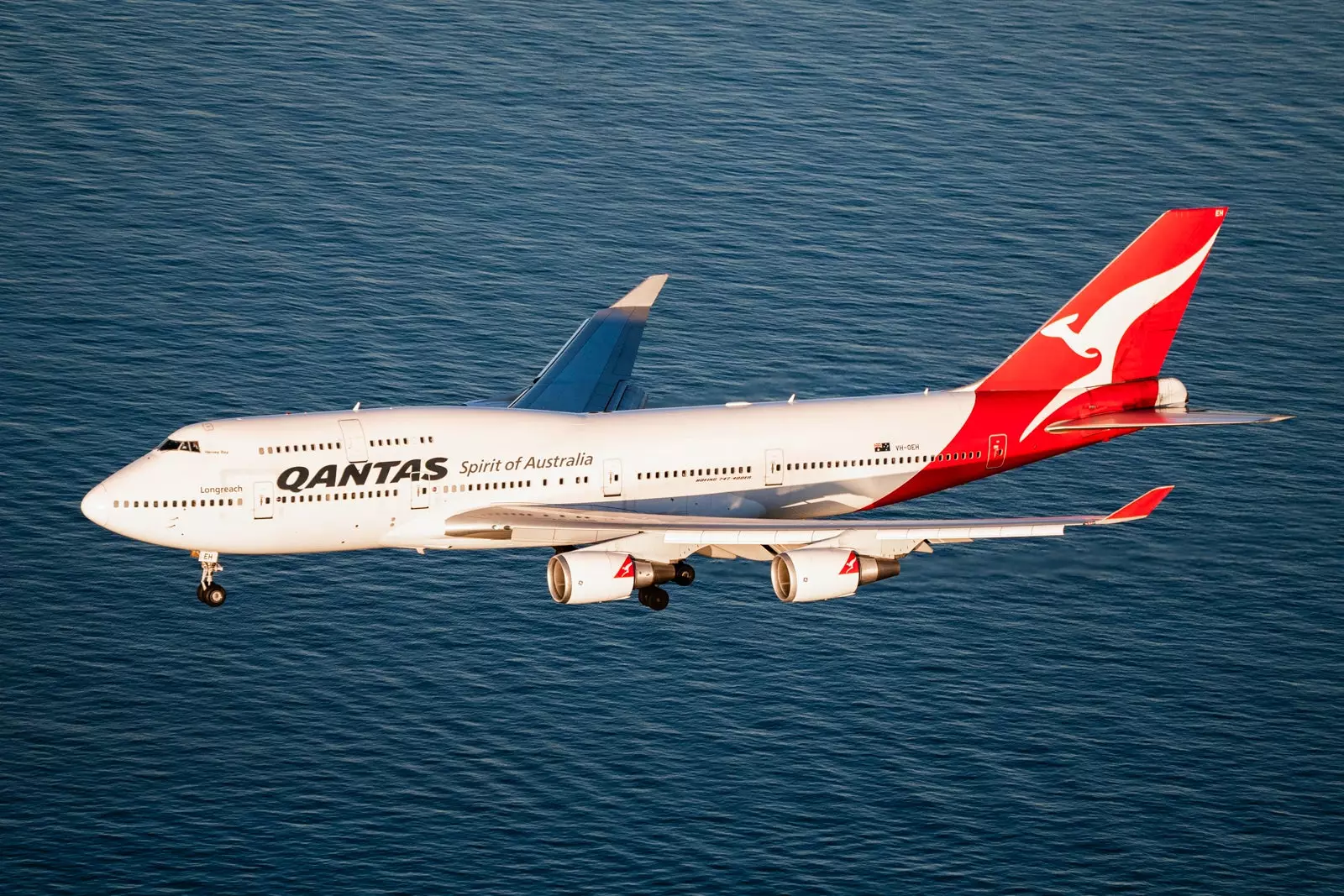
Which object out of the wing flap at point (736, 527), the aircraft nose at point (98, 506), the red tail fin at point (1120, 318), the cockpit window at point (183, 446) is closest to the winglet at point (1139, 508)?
the wing flap at point (736, 527)

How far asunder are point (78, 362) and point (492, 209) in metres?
47.1

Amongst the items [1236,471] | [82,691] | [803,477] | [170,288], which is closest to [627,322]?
[803,477]

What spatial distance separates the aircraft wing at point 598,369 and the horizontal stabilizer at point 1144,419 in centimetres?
2396

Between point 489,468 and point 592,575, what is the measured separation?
23.7ft

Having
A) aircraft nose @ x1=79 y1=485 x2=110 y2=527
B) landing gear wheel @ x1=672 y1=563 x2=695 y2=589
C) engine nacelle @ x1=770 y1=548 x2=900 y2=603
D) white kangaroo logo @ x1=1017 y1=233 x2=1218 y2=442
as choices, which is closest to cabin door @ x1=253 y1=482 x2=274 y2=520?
aircraft nose @ x1=79 y1=485 x2=110 y2=527

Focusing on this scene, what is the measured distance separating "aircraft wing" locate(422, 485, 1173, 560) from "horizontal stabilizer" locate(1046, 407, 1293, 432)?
10978 millimetres

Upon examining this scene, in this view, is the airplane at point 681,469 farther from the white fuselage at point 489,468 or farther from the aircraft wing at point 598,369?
the aircraft wing at point 598,369

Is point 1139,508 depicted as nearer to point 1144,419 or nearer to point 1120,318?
point 1144,419

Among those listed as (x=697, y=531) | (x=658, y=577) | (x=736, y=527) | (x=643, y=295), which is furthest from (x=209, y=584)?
(x=643, y=295)

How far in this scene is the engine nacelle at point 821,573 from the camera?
9375cm

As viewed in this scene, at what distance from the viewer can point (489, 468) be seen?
9550 cm

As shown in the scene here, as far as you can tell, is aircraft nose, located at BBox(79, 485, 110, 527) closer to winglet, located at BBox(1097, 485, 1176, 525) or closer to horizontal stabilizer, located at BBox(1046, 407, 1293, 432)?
winglet, located at BBox(1097, 485, 1176, 525)

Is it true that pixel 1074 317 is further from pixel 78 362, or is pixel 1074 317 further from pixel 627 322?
pixel 78 362

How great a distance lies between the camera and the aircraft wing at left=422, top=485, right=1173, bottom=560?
9362 cm
